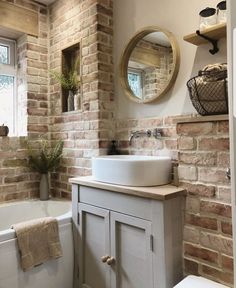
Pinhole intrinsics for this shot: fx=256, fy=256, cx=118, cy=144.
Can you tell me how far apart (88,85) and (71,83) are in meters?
0.31

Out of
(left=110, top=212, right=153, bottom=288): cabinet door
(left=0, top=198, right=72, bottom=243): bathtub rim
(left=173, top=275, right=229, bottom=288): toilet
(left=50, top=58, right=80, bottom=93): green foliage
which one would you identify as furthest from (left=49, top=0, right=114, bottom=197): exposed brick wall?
(left=173, top=275, right=229, bottom=288): toilet

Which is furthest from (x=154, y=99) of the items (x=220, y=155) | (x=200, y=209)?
(x=200, y=209)

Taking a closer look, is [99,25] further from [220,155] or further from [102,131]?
[220,155]

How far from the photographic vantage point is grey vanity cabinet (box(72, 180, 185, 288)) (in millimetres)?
1396

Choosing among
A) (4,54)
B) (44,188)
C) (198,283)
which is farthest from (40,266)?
(4,54)

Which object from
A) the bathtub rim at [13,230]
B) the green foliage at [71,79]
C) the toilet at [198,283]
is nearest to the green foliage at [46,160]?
the bathtub rim at [13,230]

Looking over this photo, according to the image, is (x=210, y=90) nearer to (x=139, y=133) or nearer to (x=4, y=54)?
(x=139, y=133)

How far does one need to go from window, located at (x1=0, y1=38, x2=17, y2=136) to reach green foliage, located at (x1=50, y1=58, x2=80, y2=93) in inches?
23.2

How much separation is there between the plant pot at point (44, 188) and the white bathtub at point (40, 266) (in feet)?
0.21

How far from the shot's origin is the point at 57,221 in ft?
6.06

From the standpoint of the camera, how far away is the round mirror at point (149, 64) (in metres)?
1.78

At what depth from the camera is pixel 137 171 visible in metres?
1.53

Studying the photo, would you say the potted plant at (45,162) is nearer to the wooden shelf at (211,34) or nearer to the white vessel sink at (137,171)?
the white vessel sink at (137,171)

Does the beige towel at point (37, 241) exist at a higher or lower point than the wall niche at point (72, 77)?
lower
